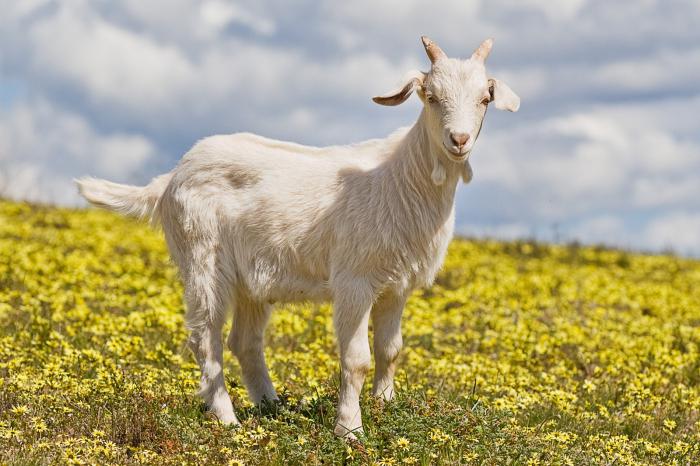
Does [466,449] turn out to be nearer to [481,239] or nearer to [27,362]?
[27,362]

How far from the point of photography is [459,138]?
6.16m

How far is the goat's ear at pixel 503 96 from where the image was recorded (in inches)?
261

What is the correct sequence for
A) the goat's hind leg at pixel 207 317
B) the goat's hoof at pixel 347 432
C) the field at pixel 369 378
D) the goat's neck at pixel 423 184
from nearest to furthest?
the field at pixel 369 378
the goat's hoof at pixel 347 432
the goat's neck at pixel 423 184
the goat's hind leg at pixel 207 317

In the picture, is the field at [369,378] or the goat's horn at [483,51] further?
the goat's horn at [483,51]

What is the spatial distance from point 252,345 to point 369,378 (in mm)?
1725

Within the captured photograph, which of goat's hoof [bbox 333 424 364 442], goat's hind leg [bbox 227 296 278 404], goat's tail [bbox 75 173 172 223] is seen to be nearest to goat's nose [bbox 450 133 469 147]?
goat's hoof [bbox 333 424 364 442]

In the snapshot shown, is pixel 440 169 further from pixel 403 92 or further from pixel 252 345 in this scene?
pixel 252 345

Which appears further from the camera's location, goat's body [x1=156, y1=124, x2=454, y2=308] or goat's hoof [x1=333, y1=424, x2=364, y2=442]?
goat's body [x1=156, y1=124, x2=454, y2=308]

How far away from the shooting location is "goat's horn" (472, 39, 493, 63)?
6.81 meters

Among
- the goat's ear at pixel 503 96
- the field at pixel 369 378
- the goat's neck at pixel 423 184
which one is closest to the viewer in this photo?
the field at pixel 369 378

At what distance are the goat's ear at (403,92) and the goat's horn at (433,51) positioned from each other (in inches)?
6.7

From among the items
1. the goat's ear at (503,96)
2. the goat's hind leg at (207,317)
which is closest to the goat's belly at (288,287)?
the goat's hind leg at (207,317)

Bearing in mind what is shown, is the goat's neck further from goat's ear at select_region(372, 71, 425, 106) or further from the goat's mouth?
the goat's mouth

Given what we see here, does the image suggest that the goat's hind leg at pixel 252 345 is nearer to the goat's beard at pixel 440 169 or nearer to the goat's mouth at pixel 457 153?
the goat's beard at pixel 440 169
